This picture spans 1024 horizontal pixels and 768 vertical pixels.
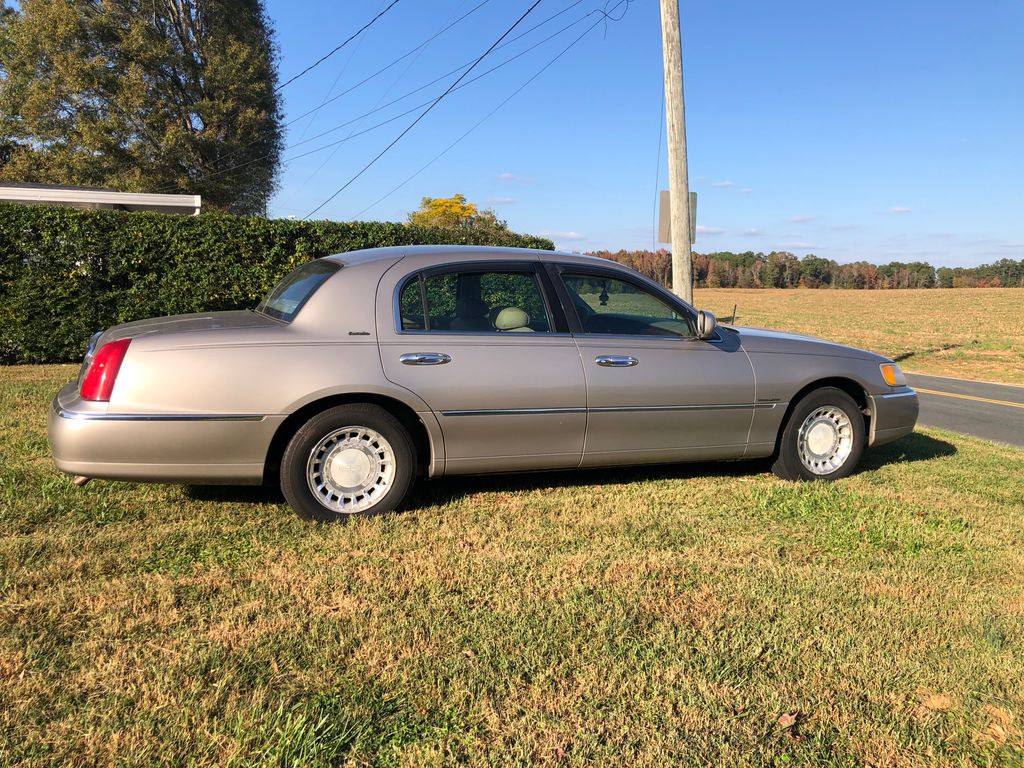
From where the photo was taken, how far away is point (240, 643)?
2756 mm

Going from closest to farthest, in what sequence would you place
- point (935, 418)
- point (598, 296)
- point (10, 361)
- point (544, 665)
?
point (544, 665) < point (598, 296) < point (935, 418) < point (10, 361)

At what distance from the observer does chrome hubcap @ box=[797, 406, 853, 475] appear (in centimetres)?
523

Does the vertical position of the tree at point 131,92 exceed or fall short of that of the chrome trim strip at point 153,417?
it exceeds it

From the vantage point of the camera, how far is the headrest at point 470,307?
4477 millimetres

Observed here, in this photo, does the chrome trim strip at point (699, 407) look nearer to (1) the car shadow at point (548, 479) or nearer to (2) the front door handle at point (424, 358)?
(1) the car shadow at point (548, 479)

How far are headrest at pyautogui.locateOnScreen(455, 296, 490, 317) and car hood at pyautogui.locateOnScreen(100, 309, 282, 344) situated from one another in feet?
3.41

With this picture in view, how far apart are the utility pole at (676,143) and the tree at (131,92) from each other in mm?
24841

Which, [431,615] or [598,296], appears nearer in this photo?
[431,615]

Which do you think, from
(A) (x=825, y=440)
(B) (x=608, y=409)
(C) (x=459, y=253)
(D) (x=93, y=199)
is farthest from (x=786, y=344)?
(D) (x=93, y=199)

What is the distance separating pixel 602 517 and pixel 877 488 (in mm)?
2095

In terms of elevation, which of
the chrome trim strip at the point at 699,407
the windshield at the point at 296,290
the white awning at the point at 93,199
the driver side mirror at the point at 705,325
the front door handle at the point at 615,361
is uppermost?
the white awning at the point at 93,199

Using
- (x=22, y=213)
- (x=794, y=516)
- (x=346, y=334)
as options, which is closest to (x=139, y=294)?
(x=22, y=213)

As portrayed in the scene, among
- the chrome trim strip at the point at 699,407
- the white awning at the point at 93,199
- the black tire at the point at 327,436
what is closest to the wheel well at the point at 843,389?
the chrome trim strip at the point at 699,407

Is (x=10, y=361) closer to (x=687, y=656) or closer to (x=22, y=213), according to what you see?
(x=22, y=213)
